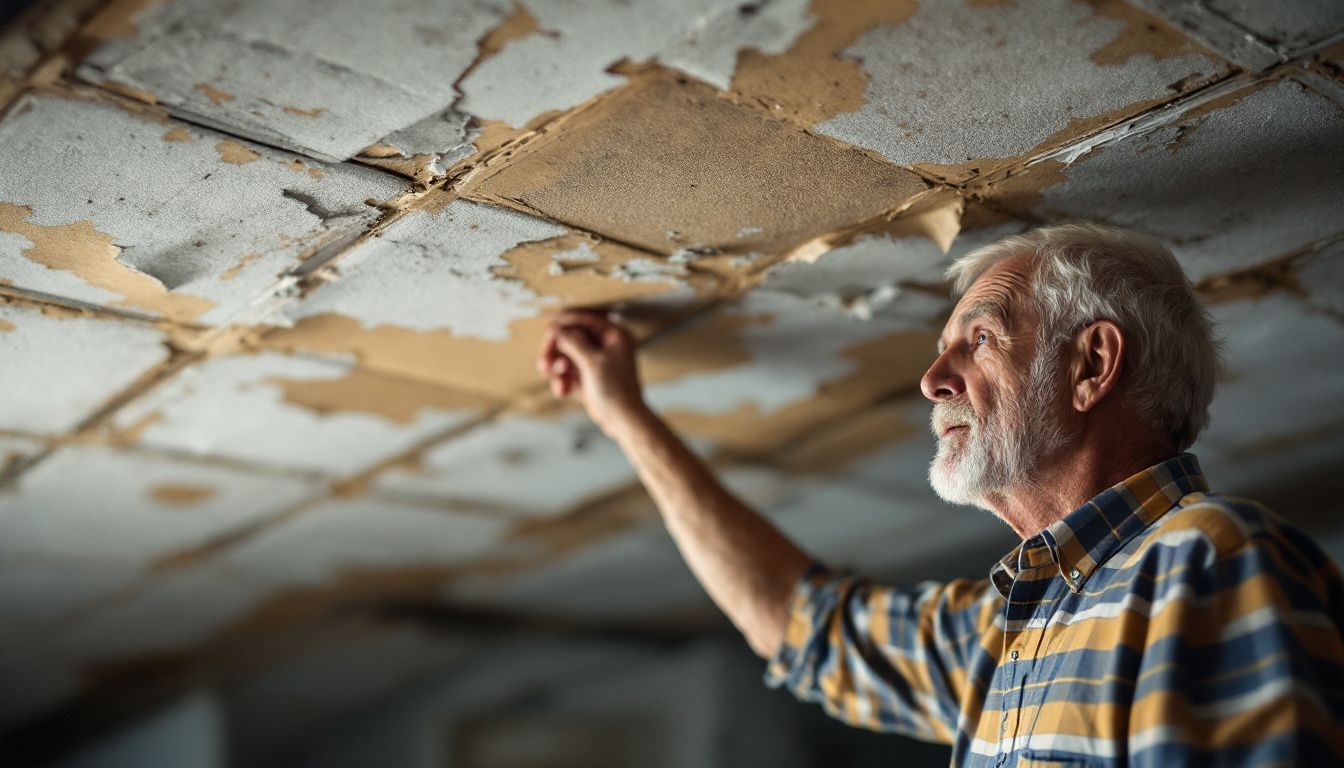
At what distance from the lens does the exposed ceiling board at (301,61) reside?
1283 mm

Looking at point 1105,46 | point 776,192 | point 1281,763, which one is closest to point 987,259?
point 776,192

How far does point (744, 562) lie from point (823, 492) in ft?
4.25

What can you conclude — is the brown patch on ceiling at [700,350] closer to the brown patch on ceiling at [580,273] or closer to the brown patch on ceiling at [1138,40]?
the brown patch on ceiling at [580,273]

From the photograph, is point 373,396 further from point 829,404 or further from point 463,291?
point 829,404

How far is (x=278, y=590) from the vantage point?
3.93m

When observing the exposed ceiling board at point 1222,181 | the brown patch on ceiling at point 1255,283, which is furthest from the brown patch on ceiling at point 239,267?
the brown patch on ceiling at point 1255,283

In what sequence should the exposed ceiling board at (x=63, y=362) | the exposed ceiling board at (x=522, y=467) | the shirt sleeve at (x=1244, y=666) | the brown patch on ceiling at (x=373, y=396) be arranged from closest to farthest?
1. the shirt sleeve at (x=1244, y=666)
2. the exposed ceiling board at (x=63, y=362)
3. the brown patch on ceiling at (x=373, y=396)
4. the exposed ceiling board at (x=522, y=467)

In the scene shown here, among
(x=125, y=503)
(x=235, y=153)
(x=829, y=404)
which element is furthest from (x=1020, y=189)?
(x=125, y=503)

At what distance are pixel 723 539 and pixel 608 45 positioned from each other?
1278mm

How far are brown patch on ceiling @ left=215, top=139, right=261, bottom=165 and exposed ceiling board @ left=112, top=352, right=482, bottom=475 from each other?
2.60ft

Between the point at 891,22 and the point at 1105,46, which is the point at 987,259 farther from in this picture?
the point at 891,22

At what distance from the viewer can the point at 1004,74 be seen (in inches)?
59.3

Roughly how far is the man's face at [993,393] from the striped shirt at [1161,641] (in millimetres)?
144

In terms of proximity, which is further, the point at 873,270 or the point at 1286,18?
the point at 873,270
